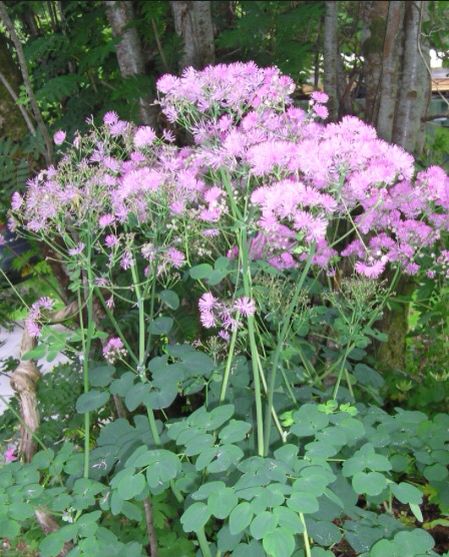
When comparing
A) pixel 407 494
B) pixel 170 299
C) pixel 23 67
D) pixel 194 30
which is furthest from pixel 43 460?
pixel 194 30

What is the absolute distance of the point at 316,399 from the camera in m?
1.94

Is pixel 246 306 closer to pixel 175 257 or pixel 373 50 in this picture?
pixel 175 257

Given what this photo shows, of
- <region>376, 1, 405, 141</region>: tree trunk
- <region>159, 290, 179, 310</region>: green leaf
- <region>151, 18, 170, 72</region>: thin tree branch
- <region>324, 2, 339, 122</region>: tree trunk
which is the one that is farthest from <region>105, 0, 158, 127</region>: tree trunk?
<region>159, 290, 179, 310</region>: green leaf

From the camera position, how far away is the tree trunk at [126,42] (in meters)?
2.40

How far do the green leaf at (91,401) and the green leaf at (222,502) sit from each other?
1.26 ft

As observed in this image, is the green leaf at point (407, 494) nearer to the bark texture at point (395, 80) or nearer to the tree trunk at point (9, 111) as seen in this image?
the bark texture at point (395, 80)

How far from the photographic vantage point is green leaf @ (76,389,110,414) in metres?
1.42

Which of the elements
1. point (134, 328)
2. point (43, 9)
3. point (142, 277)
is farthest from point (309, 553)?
point (43, 9)

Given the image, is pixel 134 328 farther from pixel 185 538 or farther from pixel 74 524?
pixel 74 524

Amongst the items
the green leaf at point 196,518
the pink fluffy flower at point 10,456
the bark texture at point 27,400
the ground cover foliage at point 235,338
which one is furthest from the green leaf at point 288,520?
the pink fluffy flower at point 10,456

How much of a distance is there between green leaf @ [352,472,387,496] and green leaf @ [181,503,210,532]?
0.93 ft

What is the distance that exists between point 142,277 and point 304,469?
4.44 ft

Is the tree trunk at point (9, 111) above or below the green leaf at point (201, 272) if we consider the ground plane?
below

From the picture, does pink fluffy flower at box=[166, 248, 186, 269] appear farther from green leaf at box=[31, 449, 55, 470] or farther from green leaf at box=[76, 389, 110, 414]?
green leaf at box=[31, 449, 55, 470]
